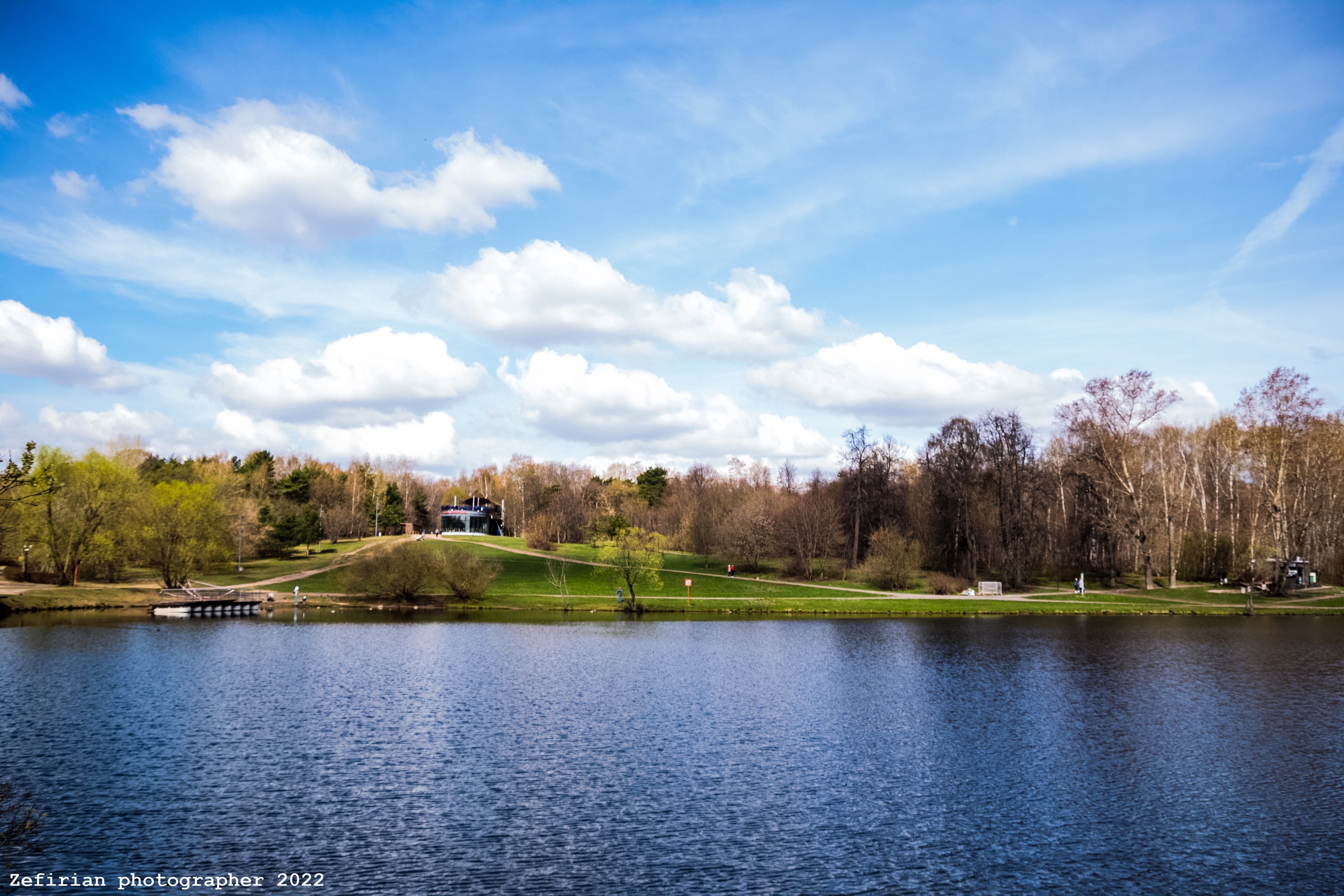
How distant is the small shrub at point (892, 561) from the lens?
7075 cm

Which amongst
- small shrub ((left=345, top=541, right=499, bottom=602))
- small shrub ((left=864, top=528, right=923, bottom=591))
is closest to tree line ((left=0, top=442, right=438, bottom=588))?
small shrub ((left=345, top=541, right=499, bottom=602))

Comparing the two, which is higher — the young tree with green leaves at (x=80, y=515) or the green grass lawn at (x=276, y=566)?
the young tree with green leaves at (x=80, y=515)

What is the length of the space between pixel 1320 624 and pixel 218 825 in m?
67.1

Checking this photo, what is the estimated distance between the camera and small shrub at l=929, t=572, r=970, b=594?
69.0 meters

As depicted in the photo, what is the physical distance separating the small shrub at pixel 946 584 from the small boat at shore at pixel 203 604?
2210 inches

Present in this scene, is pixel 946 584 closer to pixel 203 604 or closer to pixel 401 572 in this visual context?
pixel 401 572

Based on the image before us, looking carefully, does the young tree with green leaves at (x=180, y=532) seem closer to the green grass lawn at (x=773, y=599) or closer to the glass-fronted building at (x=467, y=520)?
the green grass lawn at (x=773, y=599)

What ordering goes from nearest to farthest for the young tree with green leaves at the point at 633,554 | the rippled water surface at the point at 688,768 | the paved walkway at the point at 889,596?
the rippled water surface at the point at 688,768 → the young tree with green leaves at the point at 633,554 → the paved walkway at the point at 889,596

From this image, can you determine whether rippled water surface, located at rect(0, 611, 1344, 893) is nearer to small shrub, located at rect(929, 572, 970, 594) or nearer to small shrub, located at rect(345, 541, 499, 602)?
small shrub, located at rect(345, 541, 499, 602)

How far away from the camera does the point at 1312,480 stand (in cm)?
7162

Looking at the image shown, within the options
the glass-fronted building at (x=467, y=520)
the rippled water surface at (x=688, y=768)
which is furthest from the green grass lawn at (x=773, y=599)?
the glass-fronted building at (x=467, y=520)

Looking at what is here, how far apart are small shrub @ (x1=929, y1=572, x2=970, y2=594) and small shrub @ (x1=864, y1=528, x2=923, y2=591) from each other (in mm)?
2043

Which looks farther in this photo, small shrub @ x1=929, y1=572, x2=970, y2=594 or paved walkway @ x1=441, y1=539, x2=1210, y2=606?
small shrub @ x1=929, y1=572, x2=970, y2=594

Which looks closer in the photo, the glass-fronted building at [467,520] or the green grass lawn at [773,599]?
the green grass lawn at [773,599]
